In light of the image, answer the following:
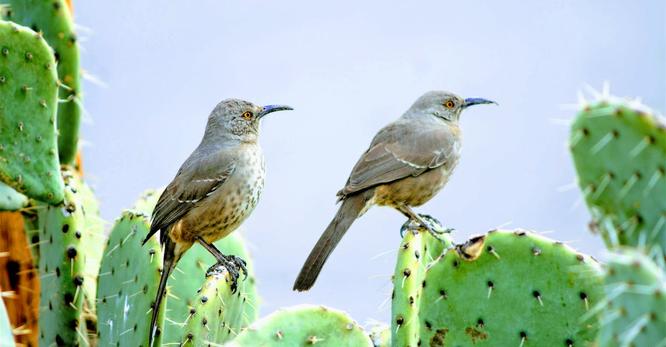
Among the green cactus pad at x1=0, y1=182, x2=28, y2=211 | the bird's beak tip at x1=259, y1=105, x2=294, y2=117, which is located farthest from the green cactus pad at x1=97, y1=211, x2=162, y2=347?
the bird's beak tip at x1=259, y1=105, x2=294, y2=117

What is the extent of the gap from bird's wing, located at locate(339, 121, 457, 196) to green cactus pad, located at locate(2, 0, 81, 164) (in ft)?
3.92

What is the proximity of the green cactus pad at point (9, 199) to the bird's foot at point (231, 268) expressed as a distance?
83 cm

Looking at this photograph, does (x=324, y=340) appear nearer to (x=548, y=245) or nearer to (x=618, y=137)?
(x=548, y=245)

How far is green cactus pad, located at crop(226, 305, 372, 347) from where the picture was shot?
2.89 meters

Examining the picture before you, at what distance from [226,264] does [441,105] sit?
1.54 meters

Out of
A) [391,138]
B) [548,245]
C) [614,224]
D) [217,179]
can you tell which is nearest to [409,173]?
[391,138]

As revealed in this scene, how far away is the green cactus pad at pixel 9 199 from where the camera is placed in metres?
4.10

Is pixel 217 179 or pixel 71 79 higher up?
pixel 71 79

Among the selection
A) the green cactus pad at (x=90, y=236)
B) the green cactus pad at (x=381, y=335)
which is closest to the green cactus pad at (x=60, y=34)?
the green cactus pad at (x=90, y=236)

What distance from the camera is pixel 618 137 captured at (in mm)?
1997

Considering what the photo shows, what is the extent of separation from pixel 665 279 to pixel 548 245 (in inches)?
42.8

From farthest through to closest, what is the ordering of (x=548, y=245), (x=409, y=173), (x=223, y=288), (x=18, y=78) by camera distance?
(x=409, y=173)
(x=18, y=78)
(x=223, y=288)
(x=548, y=245)

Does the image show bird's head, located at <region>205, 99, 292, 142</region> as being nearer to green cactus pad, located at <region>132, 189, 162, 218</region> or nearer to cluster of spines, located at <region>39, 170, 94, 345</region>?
green cactus pad, located at <region>132, 189, 162, 218</region>

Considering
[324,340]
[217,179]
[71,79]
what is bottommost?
[324,340]
